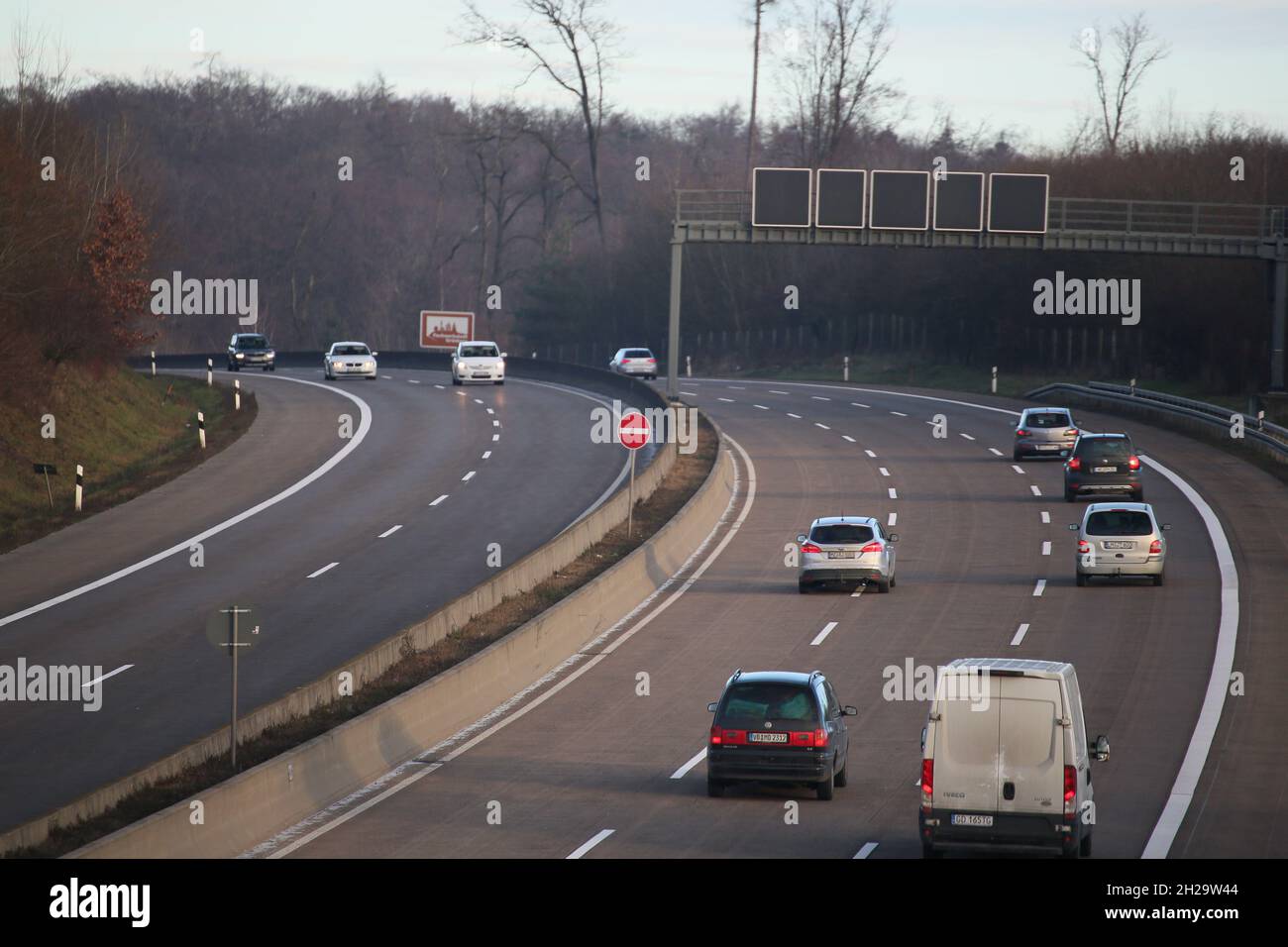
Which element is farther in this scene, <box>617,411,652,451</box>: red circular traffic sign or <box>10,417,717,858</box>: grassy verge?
<box>617,411,652,451</box>: red circular traffic sign

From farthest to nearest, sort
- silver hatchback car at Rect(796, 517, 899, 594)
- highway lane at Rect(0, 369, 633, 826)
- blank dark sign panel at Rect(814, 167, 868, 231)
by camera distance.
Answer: blank dark sign panel at Rect(814, 167, 868, 231) < silver hatchback car at Rect(796, 517, 899, 594) < highway lane at Rect(0, 369, 633, 826)

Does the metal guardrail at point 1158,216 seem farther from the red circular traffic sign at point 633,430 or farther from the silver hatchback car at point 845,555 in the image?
the silver hatchback car at point 845,555

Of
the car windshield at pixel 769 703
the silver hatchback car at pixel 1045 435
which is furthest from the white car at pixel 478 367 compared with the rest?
the car windshield at pixel 769 703

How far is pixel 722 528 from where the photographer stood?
41.8m

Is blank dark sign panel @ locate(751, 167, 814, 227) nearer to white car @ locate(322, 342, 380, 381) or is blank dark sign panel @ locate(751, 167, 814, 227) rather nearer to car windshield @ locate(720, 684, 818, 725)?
white car @ locate(322, 342, 380, 381)

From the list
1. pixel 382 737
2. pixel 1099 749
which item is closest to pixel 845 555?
pixel 382 737

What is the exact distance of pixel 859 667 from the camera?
89.4ft

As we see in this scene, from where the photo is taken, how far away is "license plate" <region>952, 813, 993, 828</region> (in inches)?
628

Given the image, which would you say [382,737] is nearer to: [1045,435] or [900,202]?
[1045,435]

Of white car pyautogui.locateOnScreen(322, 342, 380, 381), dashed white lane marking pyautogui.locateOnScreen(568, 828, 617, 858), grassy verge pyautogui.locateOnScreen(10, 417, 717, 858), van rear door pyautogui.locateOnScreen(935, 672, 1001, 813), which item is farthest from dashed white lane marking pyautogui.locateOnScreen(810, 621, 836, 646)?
white car pyautogui.locateOnScreen(322, 342, 380, 381)

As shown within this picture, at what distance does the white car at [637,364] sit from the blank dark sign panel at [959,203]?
905 inches

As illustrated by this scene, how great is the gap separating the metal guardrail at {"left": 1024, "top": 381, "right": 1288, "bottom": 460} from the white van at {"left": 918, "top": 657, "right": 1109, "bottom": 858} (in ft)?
118

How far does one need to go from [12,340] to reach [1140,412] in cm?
3867
